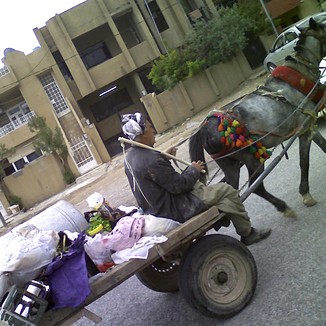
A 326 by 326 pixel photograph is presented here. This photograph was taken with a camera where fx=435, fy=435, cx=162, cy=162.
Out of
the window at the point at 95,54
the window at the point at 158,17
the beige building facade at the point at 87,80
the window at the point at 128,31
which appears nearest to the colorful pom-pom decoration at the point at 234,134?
the beige building facade at the point at 87,80

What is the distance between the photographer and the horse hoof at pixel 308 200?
533cm

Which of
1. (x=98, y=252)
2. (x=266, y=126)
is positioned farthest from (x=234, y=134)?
(x=98, y=252)

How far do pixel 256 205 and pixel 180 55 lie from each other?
21.7 metres

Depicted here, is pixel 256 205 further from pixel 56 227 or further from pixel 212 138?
pixel 56 227

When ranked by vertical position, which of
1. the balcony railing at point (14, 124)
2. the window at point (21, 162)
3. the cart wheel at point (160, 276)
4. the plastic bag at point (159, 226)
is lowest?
the cart wheel at point (160, 276)

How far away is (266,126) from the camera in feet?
17.6

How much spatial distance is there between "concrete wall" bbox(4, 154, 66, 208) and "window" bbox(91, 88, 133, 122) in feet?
21.6

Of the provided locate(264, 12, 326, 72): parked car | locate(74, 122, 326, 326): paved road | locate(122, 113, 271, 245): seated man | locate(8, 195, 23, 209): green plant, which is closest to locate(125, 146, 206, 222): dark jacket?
locate(122, 113, 271, 245): seated man

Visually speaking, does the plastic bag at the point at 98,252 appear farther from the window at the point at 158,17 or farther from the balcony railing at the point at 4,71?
the window at the point at 158,17

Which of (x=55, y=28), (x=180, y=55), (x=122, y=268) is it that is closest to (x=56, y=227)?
(x=122, y=268)

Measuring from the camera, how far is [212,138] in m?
5.26

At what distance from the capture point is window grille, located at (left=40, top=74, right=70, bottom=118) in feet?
98.6

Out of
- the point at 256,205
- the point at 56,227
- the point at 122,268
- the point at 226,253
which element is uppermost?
the point at 56,227

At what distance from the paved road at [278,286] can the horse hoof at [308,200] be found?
6 centimetres
